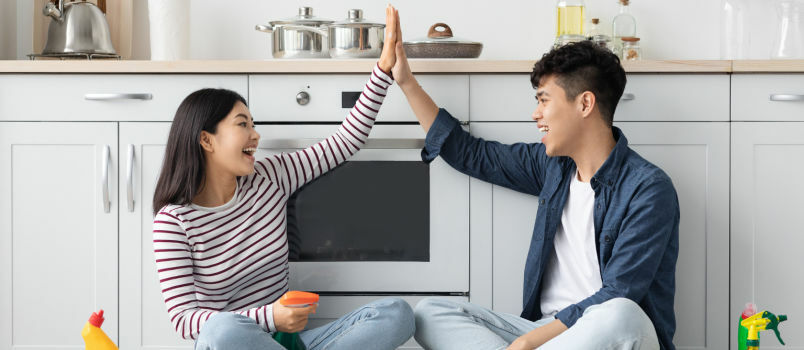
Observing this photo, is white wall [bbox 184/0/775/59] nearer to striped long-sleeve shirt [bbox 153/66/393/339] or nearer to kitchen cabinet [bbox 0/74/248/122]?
kitchen cabinet [bbox 0/74/248/122]

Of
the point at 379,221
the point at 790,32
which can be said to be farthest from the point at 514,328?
the point at 790,32

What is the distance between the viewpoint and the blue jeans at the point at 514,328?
147 cm

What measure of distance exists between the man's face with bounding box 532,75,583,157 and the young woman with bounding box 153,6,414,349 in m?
0.39

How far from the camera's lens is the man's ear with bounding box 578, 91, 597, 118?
1.75 metres

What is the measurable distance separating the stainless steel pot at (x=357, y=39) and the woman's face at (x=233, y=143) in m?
0.40

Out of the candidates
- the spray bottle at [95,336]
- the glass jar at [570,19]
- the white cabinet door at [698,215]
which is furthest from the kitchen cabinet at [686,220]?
the spray bottle at [95,336]

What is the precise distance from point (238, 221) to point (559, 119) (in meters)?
0.78

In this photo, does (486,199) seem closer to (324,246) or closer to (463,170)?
(463,170)

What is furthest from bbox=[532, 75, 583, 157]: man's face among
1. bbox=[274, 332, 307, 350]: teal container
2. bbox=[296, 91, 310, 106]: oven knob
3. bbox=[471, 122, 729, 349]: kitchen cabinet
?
bbox=[274, 332, 307, 350]: teal container

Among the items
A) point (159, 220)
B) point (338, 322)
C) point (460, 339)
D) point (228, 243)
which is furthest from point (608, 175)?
point (159, 220)

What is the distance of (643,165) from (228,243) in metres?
0.95

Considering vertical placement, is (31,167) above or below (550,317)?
above

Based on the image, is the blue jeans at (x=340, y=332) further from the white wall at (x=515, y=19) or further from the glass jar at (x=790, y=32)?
the glass jar at (x=790, y=32)

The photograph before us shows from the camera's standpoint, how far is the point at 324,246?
2020 mm
